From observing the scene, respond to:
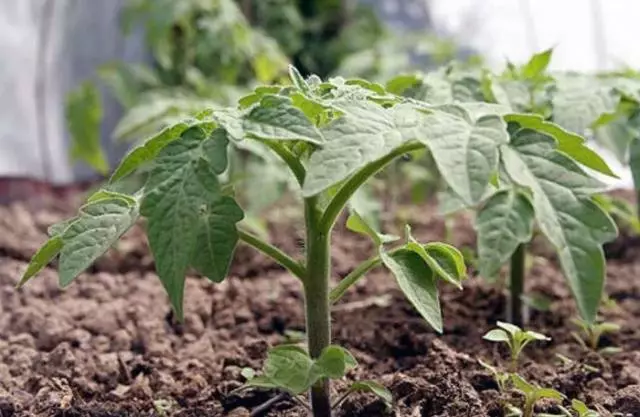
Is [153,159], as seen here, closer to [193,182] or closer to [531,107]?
[193,182]

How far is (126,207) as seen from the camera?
100cm

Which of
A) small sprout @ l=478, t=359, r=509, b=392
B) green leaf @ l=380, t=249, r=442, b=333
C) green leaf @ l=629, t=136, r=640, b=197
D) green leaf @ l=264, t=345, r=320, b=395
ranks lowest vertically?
small sprout @ l=478, t=359, r=509, b=392

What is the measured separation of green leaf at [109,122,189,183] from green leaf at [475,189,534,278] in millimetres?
332

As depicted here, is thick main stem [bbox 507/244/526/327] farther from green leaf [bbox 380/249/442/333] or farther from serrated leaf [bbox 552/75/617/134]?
green leaf [bbox 380/249/442/333]

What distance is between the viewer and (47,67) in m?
3.63

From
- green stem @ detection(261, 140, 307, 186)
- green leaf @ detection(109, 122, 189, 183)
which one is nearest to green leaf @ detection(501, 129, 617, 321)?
green stem @ detection(261, 140, 307, 186)

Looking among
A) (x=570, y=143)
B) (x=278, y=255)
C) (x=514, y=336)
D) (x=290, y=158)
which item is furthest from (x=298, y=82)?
(x=514, y=336)

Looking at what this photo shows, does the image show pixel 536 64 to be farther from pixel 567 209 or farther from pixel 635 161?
pixel 567 209

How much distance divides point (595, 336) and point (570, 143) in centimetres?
54

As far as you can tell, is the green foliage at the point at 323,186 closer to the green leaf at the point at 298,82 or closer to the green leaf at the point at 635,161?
the green leaf at the point at 298,82

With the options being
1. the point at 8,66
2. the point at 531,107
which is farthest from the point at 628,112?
the point at 8,66

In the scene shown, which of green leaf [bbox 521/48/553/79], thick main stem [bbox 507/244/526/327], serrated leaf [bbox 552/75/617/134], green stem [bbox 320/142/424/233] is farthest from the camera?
thick main stem [bbox 507/244/526/327]

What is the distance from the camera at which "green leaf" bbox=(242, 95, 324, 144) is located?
0.90 meters

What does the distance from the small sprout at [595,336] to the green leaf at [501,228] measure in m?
0.40
